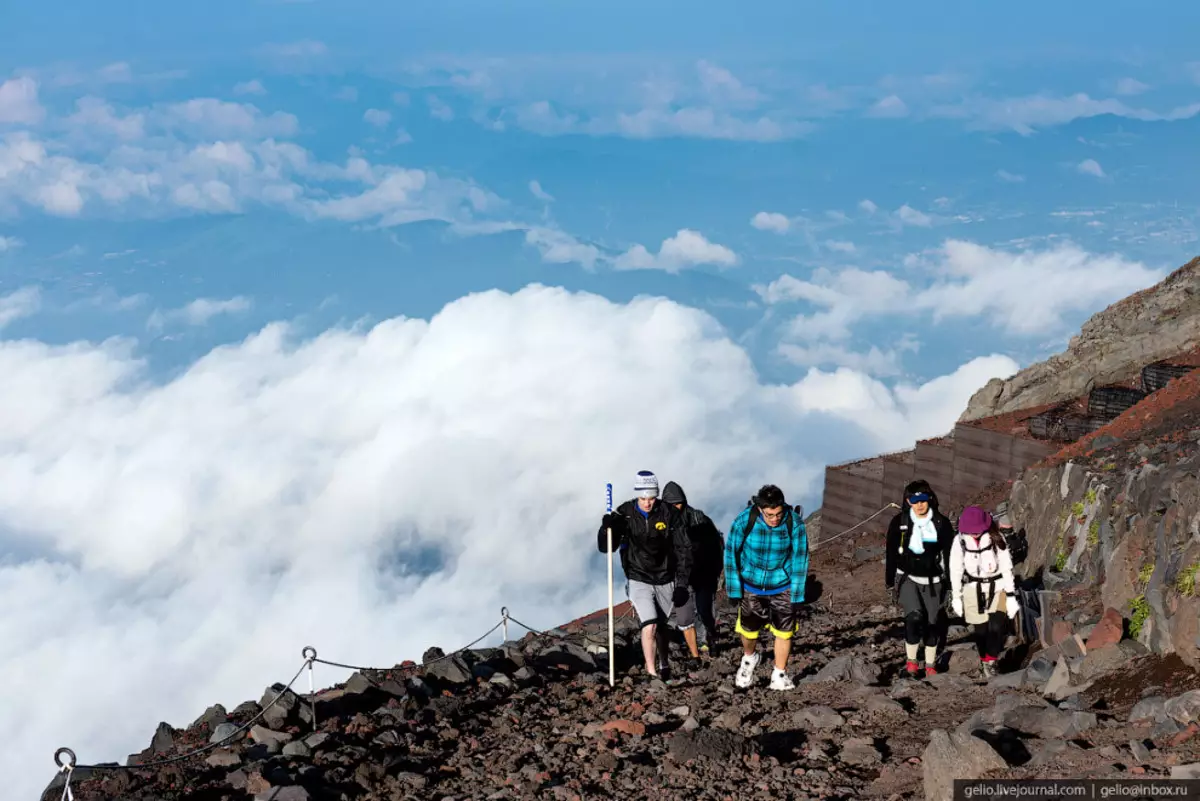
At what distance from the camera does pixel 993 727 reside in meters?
6.58

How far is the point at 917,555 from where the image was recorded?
889 cm

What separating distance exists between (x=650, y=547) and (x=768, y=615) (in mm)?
1123

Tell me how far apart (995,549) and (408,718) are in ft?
15.8

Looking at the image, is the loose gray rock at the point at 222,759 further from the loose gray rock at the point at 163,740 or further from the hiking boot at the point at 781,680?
the hiking boot at the point at 781,680

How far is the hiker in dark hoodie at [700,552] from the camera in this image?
31.5 feet

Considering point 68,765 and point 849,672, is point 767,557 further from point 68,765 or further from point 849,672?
point 68,765

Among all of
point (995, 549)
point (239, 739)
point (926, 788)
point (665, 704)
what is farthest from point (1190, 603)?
point (239, 739)

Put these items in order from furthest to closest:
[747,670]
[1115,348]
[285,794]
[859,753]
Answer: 1. [1115,348]
2. [747,670]
3. [859,753]
4. [285,794]

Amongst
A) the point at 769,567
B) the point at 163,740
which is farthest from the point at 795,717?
the point at 163,740

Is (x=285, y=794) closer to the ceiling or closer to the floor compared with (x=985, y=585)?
closer to the floor

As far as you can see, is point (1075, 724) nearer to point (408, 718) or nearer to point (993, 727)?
point (993, 727)

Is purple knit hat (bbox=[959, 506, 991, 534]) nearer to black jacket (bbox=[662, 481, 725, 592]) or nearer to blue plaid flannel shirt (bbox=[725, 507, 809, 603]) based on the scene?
blue plaid flannel shirt (bbox=[725, 507, 809, 603])

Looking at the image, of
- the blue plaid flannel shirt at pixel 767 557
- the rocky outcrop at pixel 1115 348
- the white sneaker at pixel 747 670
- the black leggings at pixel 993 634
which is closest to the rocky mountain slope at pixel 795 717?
the white sneaker at pixel 747 670

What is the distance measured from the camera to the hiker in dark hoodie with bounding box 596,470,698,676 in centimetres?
934
